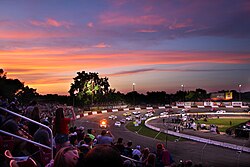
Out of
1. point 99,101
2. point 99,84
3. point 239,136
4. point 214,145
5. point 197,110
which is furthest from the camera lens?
point 99,84

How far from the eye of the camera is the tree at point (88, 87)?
11106 cm

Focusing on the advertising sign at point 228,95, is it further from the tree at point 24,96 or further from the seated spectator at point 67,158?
the seated spectator at point 67,158

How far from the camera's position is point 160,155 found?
945 centimetres

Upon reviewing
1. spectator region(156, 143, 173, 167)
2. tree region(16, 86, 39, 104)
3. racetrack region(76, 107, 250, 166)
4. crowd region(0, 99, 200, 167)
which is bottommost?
racetrack region(76, 107, 250, 166)

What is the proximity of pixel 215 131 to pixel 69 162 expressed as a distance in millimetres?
44739

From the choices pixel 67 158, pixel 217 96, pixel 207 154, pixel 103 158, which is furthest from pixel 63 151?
pixel 217 96

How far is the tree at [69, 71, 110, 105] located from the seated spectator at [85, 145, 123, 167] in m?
105

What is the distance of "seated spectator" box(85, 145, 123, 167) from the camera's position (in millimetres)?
2334

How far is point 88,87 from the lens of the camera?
374 feet

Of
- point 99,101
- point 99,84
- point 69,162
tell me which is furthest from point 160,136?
point 99,84

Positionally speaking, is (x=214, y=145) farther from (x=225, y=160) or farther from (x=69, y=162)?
(x=69, y=162)

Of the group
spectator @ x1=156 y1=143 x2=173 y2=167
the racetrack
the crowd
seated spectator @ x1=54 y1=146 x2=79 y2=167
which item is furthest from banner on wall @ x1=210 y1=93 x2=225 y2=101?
seated spectator @ x1=54 y1=146 x2=79 y2=167

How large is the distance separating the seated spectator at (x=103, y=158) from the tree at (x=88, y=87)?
346ft

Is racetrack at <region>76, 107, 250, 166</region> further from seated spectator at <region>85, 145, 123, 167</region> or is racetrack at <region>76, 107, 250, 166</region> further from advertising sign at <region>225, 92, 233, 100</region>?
advertising sign at <region>225, 92, 233, 100</region>
